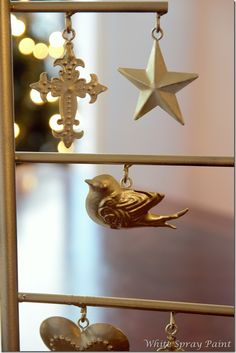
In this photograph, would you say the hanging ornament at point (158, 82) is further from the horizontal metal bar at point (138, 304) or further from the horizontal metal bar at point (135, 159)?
the horizontal metal bar at point (138, 304)

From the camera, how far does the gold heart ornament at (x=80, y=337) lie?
489 mm

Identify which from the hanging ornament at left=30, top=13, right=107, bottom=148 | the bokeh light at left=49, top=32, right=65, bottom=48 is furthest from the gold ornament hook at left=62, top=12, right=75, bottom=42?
the bokeh light at left=49, top=32, right=65, bottom=48

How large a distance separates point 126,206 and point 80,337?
0.15 metres

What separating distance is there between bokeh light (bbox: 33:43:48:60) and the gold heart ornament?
2.43 metres

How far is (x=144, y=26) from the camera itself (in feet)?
7.81

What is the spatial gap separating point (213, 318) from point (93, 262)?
1.76ft

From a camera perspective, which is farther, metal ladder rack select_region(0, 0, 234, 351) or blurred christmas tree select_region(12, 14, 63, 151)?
blurred christmas tree select_region(12, 14, 63, 151)

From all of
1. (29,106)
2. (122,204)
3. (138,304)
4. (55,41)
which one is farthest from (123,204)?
(29,106)

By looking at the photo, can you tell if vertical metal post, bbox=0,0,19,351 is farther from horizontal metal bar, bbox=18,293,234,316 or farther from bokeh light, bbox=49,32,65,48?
bokeh light, bbox=49,32,65,48

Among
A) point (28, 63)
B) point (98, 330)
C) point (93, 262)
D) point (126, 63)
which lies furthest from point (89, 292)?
point (28, 63)

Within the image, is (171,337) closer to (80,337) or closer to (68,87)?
(80,337)

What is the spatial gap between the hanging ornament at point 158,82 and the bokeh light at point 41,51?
242 cm

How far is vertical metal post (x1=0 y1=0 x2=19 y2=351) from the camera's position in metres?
0.48

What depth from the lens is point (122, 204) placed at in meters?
0.46
